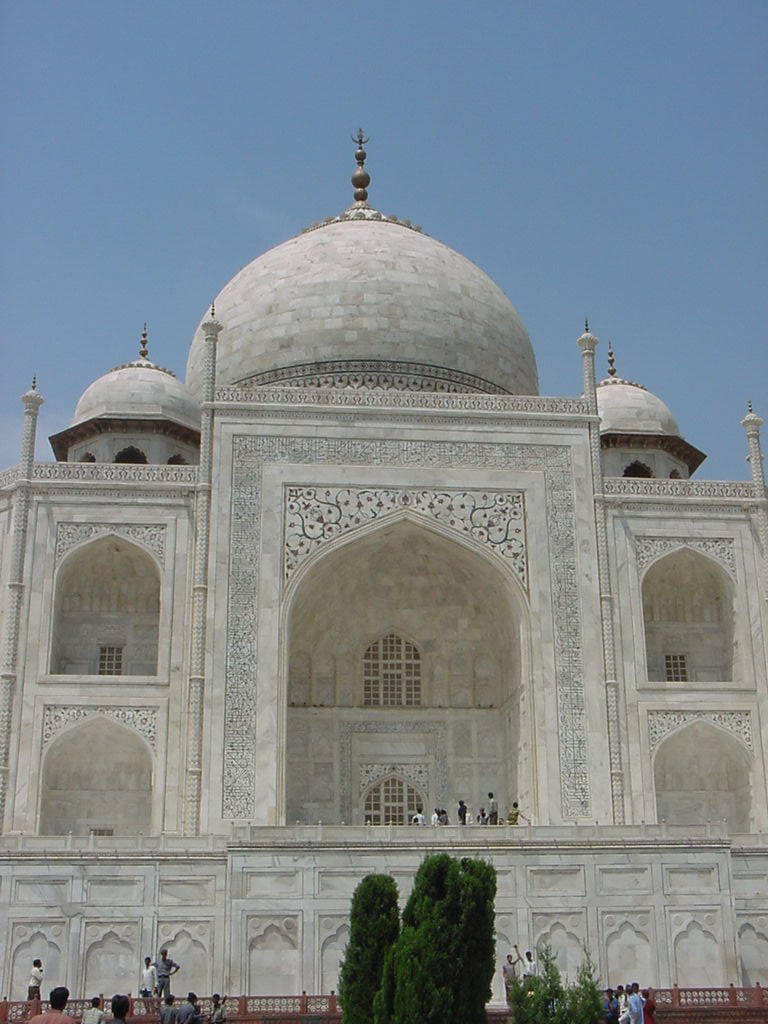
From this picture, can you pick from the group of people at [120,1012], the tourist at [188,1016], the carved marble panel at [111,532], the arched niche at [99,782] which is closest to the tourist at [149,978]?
the group of people at [120,1012]

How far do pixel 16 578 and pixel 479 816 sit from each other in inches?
274

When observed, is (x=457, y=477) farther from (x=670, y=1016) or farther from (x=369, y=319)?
(x=670, y=1016)

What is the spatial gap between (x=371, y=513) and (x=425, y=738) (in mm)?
3422

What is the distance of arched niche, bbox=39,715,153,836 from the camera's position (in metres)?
19.2

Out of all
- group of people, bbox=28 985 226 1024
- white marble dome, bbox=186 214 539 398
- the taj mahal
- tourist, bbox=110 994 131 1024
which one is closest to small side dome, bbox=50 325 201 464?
white marble dome, bbox=186 214 539 398

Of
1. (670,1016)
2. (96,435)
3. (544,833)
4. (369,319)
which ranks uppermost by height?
(369,319)

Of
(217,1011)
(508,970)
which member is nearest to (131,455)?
(508,970)

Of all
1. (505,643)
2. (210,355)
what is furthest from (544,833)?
(210,355)

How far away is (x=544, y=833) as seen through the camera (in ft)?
54.7

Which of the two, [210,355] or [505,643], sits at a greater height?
[210,355]

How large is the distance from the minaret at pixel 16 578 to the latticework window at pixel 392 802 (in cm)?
512

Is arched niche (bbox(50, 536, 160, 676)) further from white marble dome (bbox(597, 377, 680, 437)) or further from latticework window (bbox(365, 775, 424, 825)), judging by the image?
white marble dome (bbox(597, 377, 680, 437))

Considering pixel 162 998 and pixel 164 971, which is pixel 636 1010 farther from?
pixel 164 971

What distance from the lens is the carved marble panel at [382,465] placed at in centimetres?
1891
